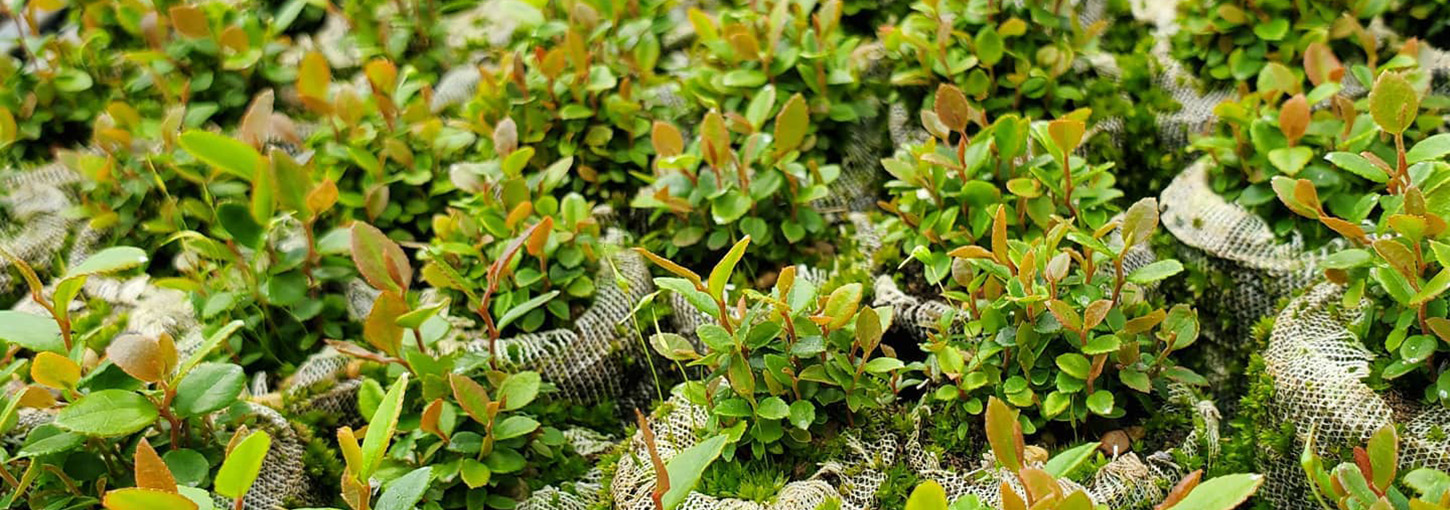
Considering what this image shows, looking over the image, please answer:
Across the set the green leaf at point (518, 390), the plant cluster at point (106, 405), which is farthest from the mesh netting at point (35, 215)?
the green leaf at point (518, 390)

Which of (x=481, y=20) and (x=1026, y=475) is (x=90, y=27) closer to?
(x=481, y=20)

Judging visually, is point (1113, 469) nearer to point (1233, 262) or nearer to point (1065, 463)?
point (1065, 463)

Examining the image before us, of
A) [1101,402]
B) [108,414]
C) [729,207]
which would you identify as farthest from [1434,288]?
[108,414]

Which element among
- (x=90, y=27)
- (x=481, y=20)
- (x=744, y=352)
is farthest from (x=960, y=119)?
(x=90, y=27)

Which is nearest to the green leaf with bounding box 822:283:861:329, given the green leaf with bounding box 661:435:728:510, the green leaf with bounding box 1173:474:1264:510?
the green leaf with bounding box 661:435:728:510

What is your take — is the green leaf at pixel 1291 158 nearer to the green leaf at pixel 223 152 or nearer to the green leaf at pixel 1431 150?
the green leaf at pixel 1431 150

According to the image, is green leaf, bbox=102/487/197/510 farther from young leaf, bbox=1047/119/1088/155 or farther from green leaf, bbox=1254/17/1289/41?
green leaf, bbox=1254/17/1289/41
